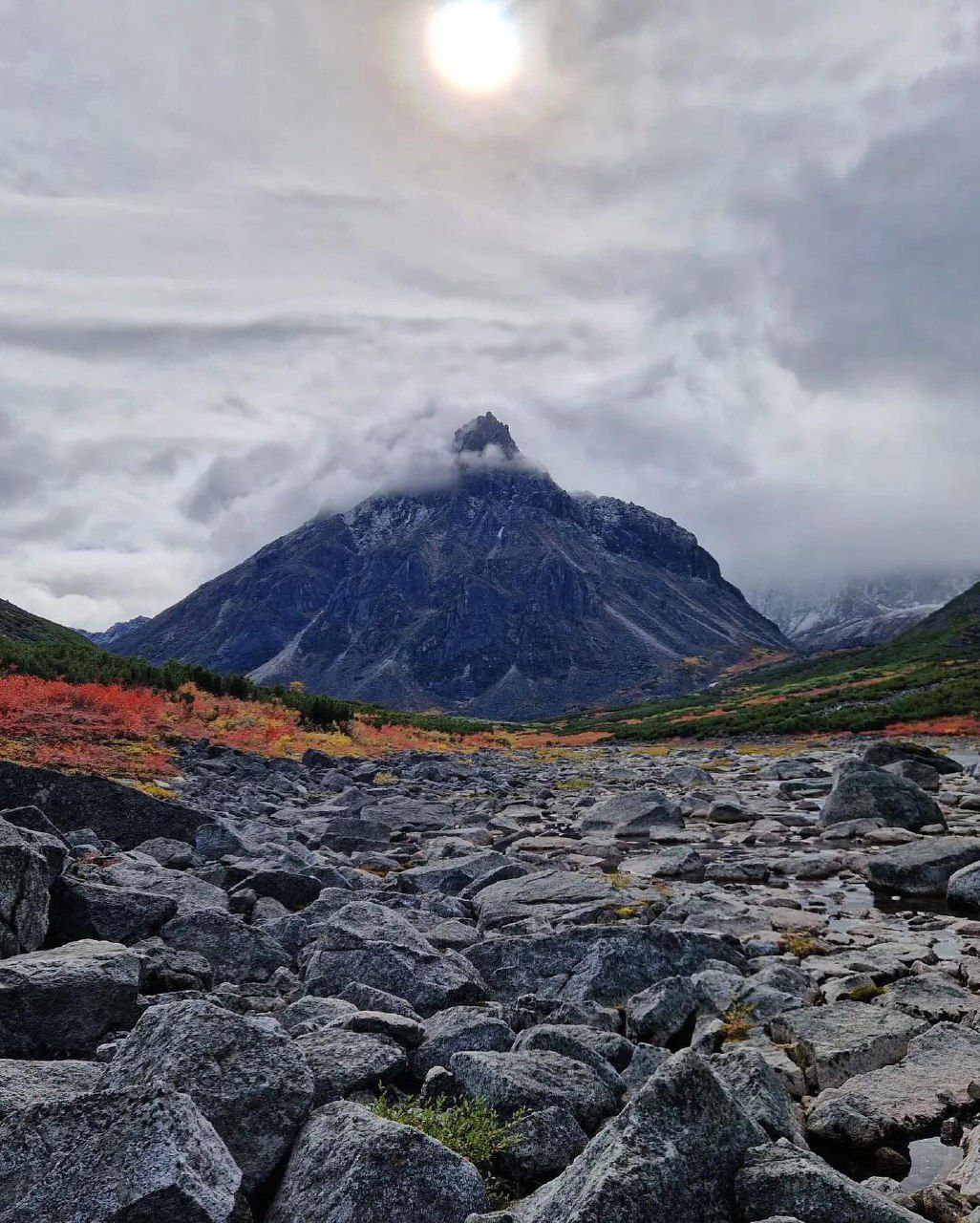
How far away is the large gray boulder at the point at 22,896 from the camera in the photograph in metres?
7.67

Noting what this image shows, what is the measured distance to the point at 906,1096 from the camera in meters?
6.79

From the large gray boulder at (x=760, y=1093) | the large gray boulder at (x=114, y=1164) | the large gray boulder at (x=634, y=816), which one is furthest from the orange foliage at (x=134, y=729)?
the large gray boulder at (x=760, y=1093)

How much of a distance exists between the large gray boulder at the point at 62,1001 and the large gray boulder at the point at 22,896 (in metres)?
0.85

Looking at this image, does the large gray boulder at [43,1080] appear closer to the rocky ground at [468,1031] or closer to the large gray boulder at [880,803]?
the rocky ground at [468,1031]

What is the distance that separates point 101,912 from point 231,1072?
4799 mm

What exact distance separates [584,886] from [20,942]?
401 inches

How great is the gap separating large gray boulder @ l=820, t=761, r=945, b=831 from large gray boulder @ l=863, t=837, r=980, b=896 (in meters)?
6.94

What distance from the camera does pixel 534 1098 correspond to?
5992 mm

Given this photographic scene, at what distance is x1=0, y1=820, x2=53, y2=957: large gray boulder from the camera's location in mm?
7668

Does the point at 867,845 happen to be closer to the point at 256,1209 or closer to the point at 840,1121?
the point at 840,1121

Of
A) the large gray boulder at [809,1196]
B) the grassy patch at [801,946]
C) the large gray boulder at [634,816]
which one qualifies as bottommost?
the large gray boulder at [634,816]

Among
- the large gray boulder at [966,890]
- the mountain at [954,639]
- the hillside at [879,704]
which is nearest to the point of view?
the large gray boulder at [966,890]

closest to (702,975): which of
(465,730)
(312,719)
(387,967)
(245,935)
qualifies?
(387,967)

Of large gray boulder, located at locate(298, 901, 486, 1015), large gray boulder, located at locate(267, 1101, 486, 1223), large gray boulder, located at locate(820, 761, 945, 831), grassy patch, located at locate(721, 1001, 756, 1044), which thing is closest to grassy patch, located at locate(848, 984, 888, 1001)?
grassy patch, located at locate(721, 1001, 756, 1044)
